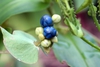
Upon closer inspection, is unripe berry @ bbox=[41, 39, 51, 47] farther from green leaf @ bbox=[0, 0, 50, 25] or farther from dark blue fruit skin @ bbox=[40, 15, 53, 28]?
green leaf @ bbox=[0, 0, 50, 25]

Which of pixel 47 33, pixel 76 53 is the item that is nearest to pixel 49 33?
pixel 47 33

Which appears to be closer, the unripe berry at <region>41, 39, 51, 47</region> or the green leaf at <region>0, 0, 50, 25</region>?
the unripe berry at <region>41, 39, 51, 47</region>

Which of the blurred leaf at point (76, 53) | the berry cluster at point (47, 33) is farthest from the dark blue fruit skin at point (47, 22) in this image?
the blurred leaf at point (76, 53)

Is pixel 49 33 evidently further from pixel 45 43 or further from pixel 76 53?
pixel 76 53

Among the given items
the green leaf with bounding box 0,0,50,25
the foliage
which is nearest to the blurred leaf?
the foliage

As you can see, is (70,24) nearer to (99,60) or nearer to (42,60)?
(99,60)

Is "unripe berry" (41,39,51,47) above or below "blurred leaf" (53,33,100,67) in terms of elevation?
above
